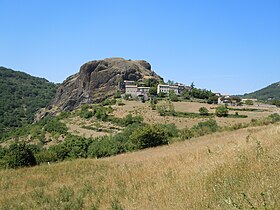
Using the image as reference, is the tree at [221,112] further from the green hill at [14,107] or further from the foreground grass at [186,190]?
the green hill at [14,107]

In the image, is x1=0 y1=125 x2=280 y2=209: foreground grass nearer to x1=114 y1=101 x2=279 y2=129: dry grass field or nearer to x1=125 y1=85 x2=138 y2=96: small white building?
x1=114 y1=101 x2=279 y2=129: dry grass field

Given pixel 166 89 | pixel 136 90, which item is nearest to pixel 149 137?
pixel 136 90

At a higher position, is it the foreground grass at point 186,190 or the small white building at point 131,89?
the small white building at point 131,89

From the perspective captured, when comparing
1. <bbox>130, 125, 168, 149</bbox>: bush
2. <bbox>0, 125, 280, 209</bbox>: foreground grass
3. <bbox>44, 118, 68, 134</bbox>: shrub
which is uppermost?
<bbox>0, 125, 280, 209</bbox>: foreground grass

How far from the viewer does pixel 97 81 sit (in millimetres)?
160125

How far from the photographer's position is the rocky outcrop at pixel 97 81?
154625mm

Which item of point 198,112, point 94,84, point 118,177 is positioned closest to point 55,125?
point 198,112

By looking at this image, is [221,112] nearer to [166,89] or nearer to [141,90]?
[166,89]

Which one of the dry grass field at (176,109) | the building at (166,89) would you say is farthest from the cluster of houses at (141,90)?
the dry grass field at (176,109)

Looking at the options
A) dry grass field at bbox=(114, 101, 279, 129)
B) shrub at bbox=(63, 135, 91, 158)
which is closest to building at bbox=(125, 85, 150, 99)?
dry grass field at bbox=(114, 101, 279, 129)

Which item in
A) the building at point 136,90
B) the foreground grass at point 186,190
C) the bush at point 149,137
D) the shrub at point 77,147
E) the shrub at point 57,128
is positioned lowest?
the shrub at point 57,128

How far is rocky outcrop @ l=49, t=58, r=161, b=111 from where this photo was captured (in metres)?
155

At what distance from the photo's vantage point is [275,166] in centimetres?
501

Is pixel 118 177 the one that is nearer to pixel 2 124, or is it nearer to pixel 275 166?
pixel 275 166
